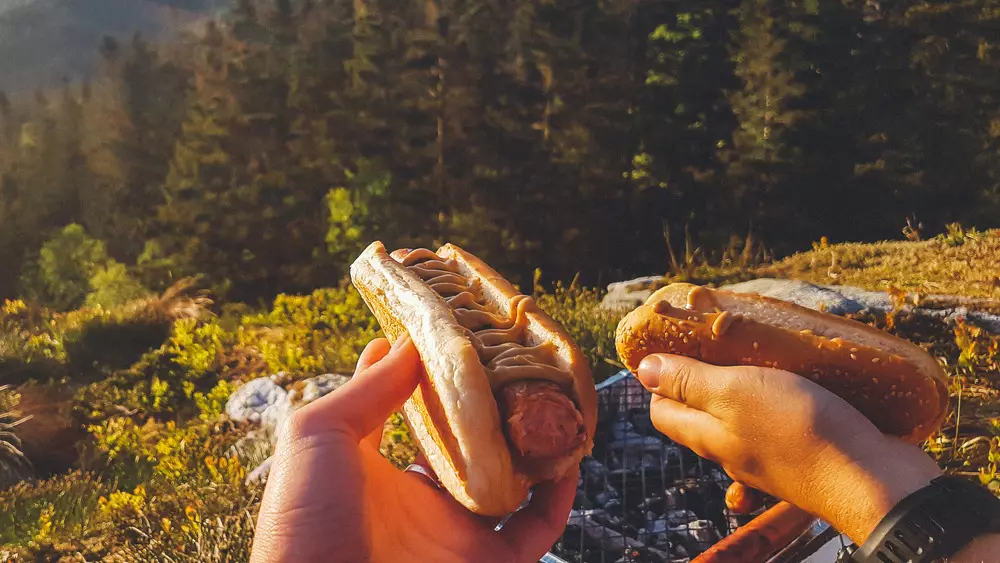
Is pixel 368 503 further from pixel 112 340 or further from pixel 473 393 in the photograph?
pixel 112 340

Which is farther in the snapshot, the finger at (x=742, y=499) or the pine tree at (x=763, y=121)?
the pine tree at (x=763, y=121)

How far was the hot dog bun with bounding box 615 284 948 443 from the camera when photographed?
210 cm

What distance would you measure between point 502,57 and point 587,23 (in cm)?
283

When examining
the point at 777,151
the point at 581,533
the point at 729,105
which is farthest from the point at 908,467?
the point at 729,105

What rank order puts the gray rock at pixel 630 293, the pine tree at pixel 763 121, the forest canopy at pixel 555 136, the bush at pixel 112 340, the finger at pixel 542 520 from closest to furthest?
the finger at pixel 542 520
the gray rock at pixel 630 293
the bush at pixel 112 340
the forest canopy at pixel 555 136
the pine tree at pixel 763 121

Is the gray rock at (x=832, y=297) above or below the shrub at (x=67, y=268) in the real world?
above

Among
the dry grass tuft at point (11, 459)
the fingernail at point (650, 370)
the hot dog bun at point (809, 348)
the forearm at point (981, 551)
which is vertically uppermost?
the hot dog bun at point (809, 348)

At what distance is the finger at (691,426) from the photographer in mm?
2246

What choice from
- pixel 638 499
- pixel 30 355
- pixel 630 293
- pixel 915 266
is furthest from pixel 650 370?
pixel 30 355

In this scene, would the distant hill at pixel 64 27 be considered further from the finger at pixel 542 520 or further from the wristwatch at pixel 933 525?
the wristwatch at pixel 933 525

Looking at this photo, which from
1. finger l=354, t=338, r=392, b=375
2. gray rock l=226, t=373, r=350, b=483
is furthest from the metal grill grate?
gray rock l=226, t=373, r=350, b=483

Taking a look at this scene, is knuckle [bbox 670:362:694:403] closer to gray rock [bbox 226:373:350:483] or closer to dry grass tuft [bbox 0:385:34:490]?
gray rock [bbox 226:373:350:483]

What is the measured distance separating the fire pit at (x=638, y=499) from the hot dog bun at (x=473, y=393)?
738mm

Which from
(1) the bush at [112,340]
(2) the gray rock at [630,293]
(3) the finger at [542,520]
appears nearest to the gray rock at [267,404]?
(2) the gray rock at [630,293]
